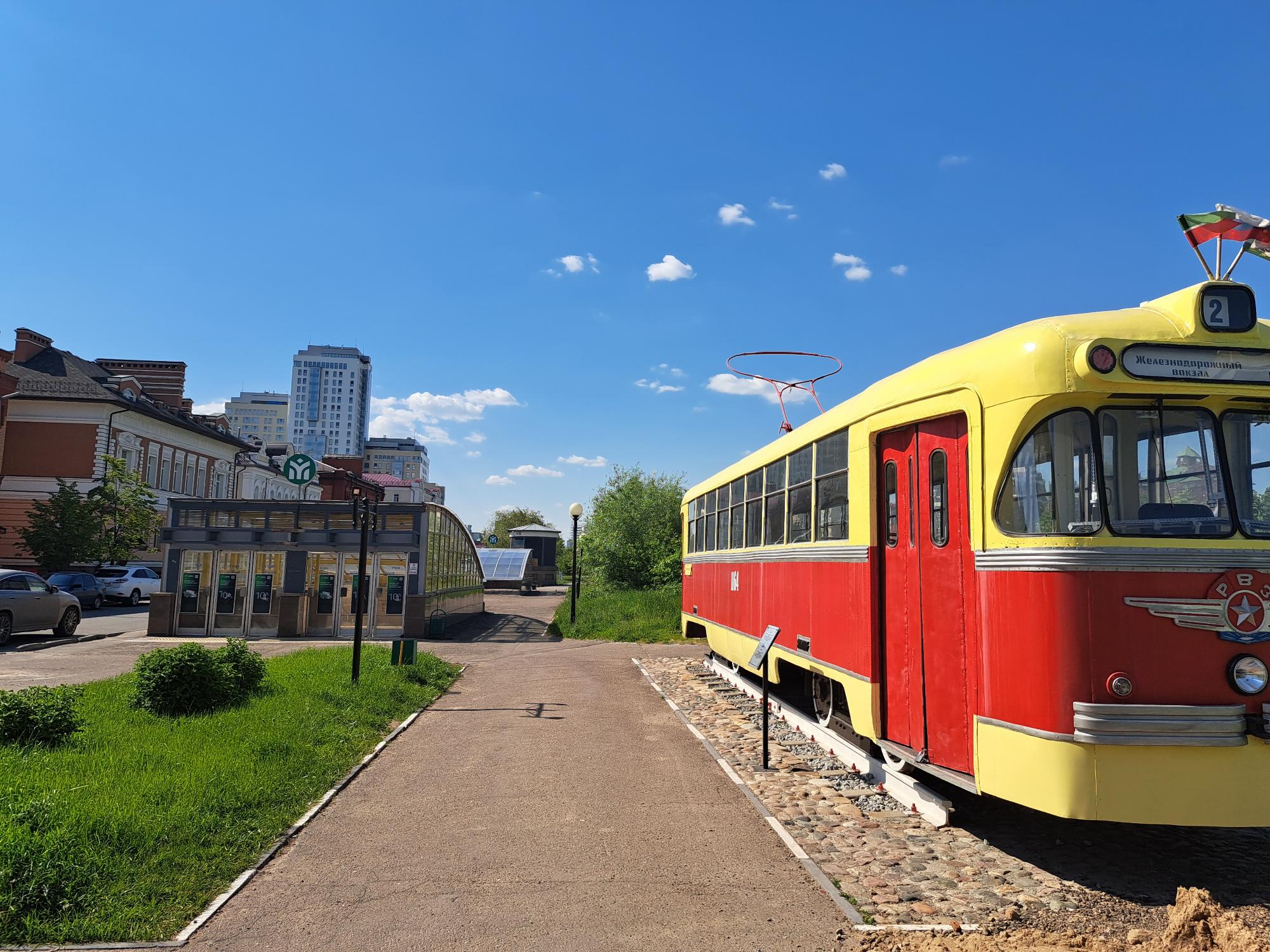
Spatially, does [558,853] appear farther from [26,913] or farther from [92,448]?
[92,448]

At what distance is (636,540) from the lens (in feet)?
127

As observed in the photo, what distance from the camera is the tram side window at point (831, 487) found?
7730 millimetres

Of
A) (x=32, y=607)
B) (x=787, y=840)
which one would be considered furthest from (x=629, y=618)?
(x=787, y=840)

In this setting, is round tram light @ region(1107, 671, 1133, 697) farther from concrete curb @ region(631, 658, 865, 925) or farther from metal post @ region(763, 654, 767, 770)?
metal post @ region(763, 654, 767, 770)

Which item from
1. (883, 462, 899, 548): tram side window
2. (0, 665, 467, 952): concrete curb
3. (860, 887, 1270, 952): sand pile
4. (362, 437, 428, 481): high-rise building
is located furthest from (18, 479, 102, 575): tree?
(362, 437, 428, 481): high-rise building

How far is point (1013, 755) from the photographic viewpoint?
5086 millimetres

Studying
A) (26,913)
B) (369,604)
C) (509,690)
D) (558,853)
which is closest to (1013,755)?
(558,853)

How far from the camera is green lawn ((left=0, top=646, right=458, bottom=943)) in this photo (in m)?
4.58

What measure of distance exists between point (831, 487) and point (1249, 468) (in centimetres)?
354

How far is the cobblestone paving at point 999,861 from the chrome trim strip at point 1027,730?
37.2 inches

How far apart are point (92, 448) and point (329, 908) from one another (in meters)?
46.5

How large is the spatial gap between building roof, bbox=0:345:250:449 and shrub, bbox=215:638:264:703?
38723 millimetres

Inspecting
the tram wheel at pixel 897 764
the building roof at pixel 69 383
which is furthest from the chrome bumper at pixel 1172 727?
the building roof at pixel 69 383

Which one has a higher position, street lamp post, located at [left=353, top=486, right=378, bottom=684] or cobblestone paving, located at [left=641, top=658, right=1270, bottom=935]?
street lamp post, located at [left=353, top=486, right=378, bottom=684]
